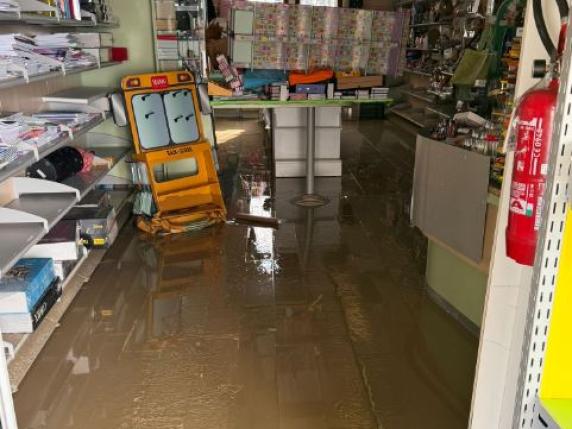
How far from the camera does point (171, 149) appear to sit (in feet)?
14.6

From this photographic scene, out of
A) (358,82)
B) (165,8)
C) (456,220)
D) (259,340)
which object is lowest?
(259,340)

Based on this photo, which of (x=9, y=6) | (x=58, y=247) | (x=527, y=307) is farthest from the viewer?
(x=58, y=247)

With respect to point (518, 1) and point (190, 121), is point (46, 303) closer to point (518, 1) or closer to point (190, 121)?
point (190, 121)

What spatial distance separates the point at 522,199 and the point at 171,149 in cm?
372

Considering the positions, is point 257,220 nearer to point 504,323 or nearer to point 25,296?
point 25,296

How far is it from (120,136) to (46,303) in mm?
2507

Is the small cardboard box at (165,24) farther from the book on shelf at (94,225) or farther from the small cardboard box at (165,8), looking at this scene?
the book on shelf at (94,225)

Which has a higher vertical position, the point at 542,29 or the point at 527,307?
the point at 542,29

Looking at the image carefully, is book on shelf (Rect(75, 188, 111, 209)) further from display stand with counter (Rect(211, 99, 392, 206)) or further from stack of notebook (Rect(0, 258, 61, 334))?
display stand with counter (Rect(211, 99, 392, 206))

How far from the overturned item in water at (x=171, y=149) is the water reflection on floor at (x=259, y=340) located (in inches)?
7.2

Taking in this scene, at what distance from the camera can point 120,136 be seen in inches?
191

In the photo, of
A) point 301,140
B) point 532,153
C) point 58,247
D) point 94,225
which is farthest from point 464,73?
point 532,153

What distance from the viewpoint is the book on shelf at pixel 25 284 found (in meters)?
2.42

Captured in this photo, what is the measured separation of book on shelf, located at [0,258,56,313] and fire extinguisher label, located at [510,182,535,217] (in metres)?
2.16
